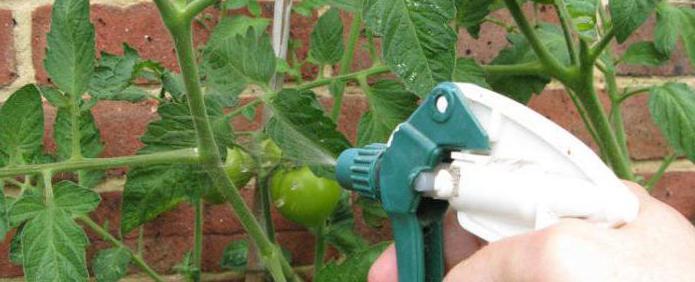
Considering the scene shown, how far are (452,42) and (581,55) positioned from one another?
22 centimetres

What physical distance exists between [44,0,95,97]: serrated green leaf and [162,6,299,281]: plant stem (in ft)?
0.31

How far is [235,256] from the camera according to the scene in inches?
36.5

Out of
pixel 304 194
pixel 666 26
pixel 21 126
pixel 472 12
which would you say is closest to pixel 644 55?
pixel 666 26

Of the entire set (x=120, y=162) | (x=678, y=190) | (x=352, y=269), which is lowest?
(x=678, y=190)

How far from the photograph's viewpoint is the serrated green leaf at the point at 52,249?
585mm

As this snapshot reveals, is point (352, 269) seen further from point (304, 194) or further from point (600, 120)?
point (600, 120)

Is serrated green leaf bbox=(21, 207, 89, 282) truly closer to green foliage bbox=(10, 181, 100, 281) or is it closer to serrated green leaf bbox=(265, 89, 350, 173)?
green foliage bbox=(10, 181, 100, 281)

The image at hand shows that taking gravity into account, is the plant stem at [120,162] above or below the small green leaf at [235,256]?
above

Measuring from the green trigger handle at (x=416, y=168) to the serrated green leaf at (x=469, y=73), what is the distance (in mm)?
170

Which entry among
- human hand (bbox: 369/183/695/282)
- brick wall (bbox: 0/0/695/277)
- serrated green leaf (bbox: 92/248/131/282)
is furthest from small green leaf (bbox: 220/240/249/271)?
human hand (bbox: 369/183/695/282)

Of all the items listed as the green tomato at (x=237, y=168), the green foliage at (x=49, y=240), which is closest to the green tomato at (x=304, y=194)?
the green tomato at (x=237, y=168)

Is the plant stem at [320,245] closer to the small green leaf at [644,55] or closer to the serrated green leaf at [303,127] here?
the serrated green leaf at [303,127]

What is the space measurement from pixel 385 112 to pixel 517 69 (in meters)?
0.16

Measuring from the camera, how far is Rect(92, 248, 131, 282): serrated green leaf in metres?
0.78
